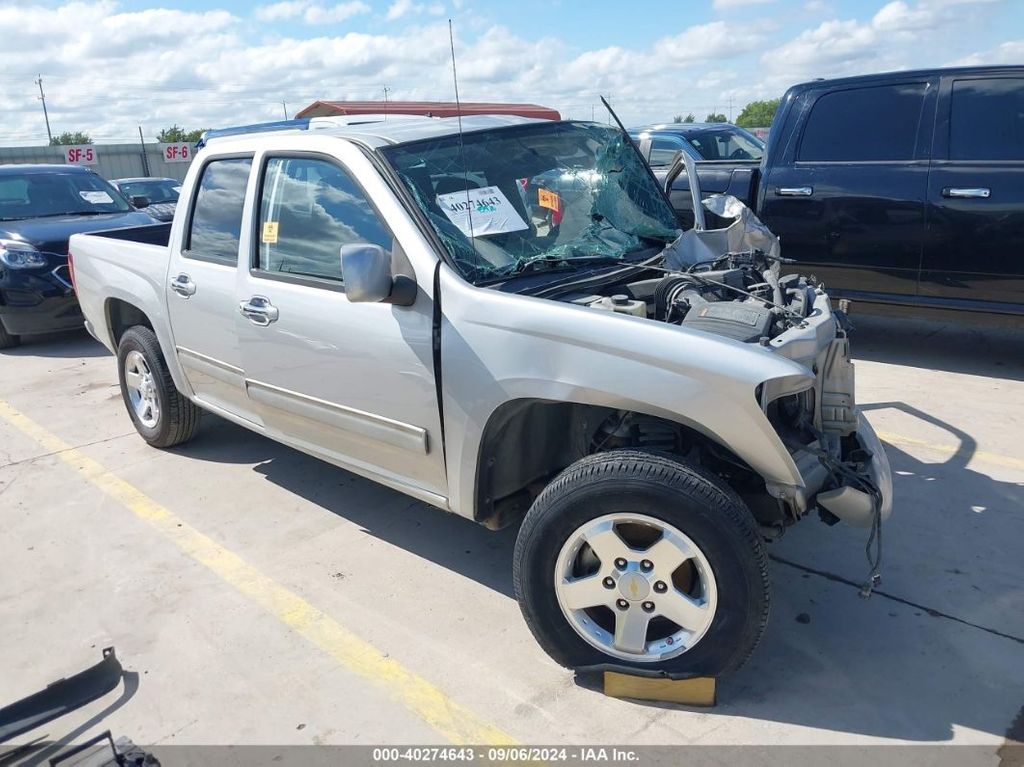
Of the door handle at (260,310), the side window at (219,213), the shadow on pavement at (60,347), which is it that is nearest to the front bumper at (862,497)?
the door handle at (260,310)

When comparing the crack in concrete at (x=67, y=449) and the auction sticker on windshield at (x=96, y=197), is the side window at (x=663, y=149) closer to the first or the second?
the auction sticker on windshield at (x=96, y=197)

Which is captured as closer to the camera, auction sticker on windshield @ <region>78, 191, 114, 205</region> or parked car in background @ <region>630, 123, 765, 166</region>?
auction sticker on windshield @ <region>78, 191, 114, 205</region>

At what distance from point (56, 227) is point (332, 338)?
20.6ft

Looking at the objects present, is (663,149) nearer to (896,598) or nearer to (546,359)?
(896,598)

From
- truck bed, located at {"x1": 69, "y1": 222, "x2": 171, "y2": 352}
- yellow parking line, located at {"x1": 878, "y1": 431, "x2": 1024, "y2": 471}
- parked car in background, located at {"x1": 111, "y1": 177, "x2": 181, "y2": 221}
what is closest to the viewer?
yellow parking line, located at {"x1": 878, "y1": 431, "x2": 1024, "y2": 471}

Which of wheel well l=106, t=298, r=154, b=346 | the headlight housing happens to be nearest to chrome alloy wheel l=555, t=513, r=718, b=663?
wheel well l=106, t=298, r=154, b=346

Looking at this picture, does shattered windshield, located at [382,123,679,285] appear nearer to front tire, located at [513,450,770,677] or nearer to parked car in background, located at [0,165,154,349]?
front tire, located at [513,450,770,677]

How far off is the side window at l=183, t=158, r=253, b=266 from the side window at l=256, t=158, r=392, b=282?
245mm

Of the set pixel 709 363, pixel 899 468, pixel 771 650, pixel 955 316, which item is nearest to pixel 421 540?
pixel 771 650

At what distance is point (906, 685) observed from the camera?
2.87 metres

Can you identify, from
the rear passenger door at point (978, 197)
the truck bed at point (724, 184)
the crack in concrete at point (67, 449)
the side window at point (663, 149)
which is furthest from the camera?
the side window at point (663, 149)

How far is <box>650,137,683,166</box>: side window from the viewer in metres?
10.4

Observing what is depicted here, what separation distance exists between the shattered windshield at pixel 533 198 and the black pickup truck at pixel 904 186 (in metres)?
2.64

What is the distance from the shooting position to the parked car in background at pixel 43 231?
7.90 meters
